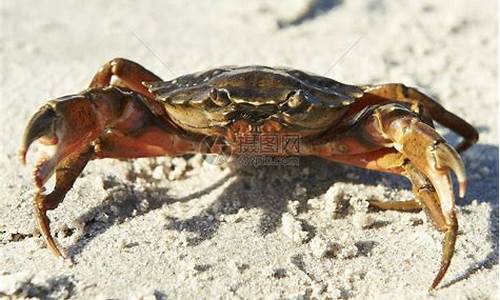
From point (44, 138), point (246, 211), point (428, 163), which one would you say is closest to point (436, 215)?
point (428, 163)

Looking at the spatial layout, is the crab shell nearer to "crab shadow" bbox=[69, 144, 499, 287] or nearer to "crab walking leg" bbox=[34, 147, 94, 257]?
"crab shadow" bbox=[69, 144, 499, 287]

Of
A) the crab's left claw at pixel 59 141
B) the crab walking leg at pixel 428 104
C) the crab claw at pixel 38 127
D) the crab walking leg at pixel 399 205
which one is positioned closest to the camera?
the crab claw at pixel 38 127

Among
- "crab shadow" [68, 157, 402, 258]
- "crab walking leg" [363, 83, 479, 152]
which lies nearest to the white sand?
"crab shadow" [68, 157, 402, 258]

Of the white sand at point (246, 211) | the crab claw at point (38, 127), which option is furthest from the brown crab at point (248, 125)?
the white sand at point (246, 211)

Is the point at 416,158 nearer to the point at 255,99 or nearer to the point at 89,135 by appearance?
the point at 255,99

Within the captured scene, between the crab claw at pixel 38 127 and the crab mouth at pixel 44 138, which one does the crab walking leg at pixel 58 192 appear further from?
the crab claw at pixel 38 127

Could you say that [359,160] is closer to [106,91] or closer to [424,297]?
[424,297]
